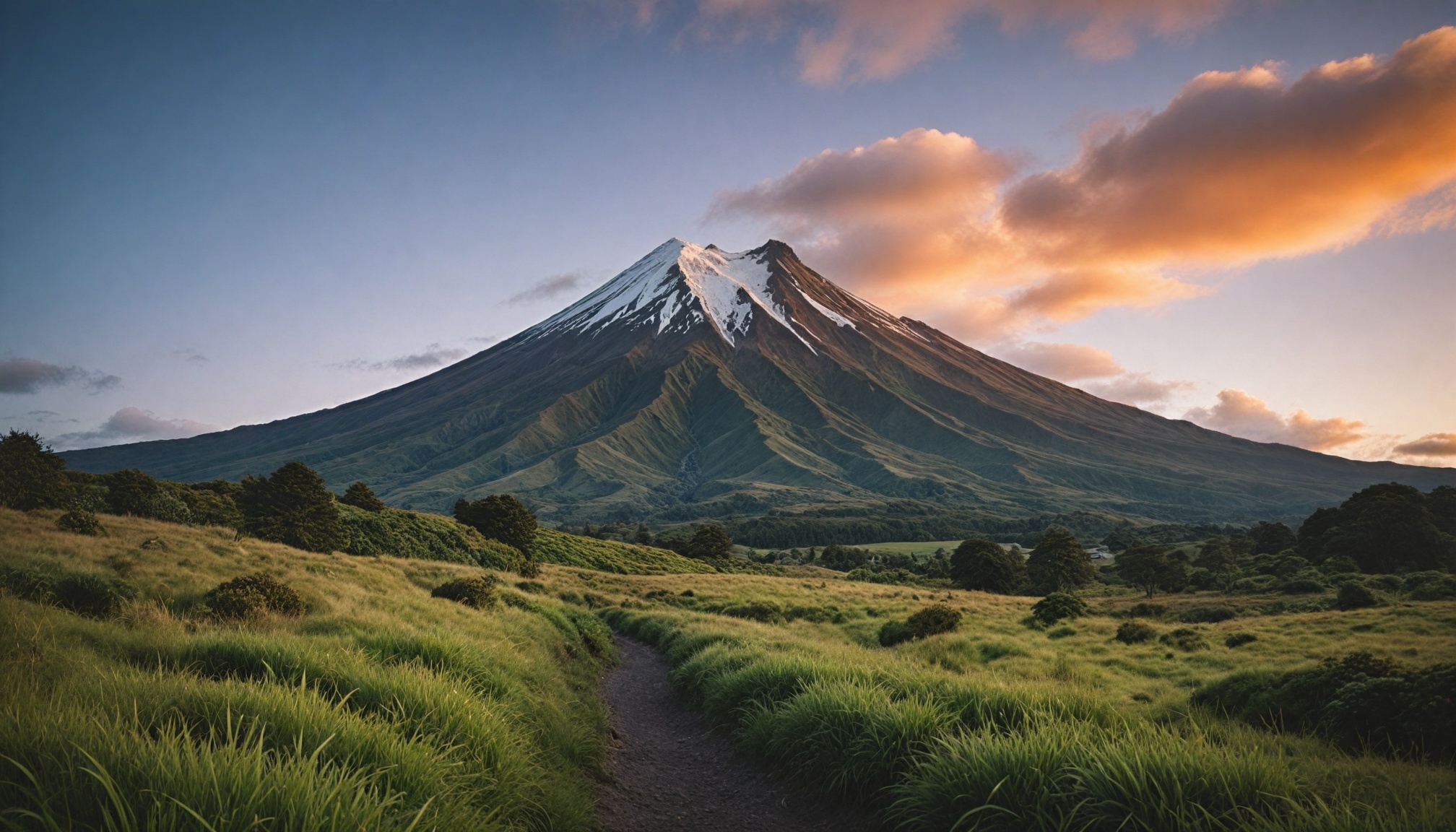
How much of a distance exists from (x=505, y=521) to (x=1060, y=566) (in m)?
53.7

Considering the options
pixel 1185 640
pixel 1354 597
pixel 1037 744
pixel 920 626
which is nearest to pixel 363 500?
pixel 920 626

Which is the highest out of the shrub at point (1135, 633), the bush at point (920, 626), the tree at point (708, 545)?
the bush at point (920, 626)

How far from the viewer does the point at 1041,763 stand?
498 cm

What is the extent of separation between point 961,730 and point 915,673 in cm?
359

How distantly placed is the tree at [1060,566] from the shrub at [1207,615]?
90.9 feet

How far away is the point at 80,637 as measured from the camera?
245 inches

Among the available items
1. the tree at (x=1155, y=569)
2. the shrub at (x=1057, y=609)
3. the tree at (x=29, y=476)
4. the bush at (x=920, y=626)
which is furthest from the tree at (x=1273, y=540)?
the tree at (x=29, y=476)

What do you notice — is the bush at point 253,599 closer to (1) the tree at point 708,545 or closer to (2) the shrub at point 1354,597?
(2) the shrub at point 1354,597

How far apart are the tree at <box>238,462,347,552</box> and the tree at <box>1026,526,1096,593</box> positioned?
61948mm

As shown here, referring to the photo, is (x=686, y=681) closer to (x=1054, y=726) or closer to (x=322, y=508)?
(x=1054, y=726)

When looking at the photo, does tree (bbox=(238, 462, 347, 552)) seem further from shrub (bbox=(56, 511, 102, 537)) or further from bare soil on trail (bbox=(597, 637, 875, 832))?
bare soil on trail (bbox=(597, 637, 875, 832))

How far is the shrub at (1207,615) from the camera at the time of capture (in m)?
33.8

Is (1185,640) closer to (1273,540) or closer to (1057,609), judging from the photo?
(1057,609)

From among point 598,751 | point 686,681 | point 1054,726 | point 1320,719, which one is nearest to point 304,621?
point 598,751
